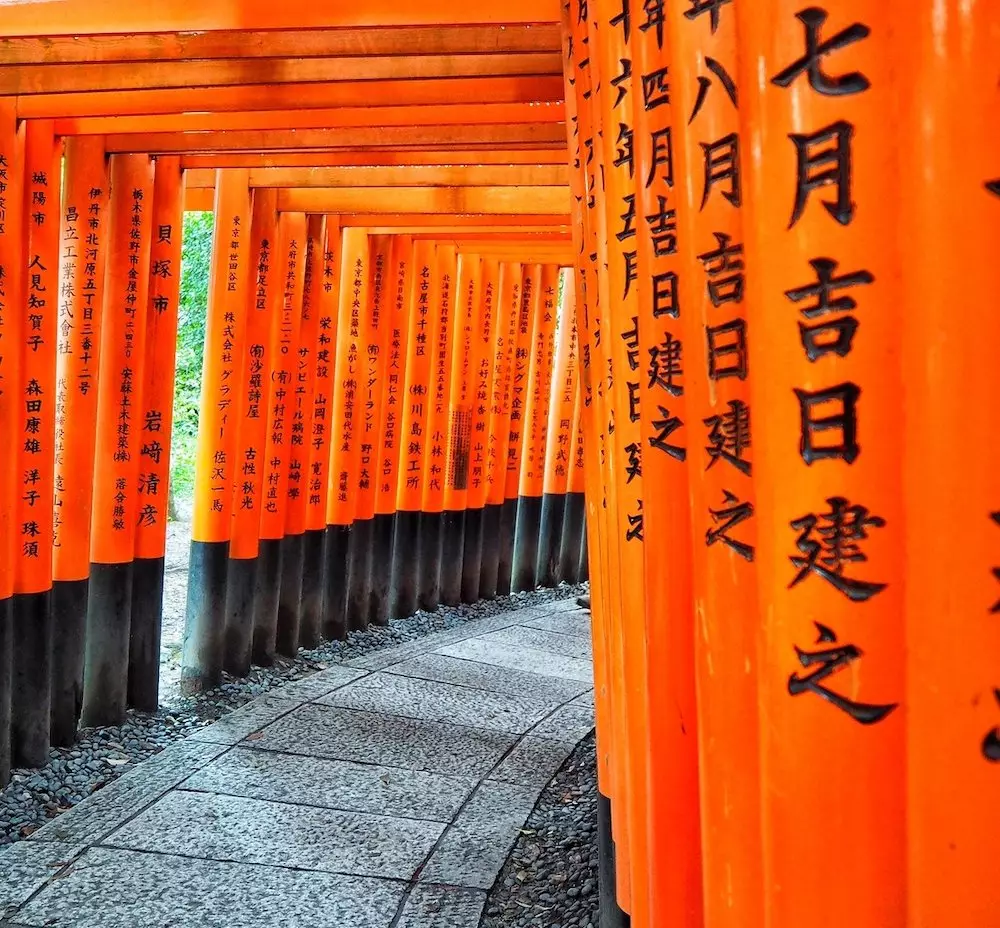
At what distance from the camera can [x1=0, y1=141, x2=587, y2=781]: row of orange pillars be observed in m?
5.28

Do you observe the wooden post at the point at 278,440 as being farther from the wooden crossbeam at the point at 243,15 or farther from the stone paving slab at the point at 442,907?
the stone paving slab at the point at 442,907

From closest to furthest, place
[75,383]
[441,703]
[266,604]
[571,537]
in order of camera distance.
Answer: [75,383] → [441,703] → [266,604] → [571,537]

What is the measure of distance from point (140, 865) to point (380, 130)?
153 inches

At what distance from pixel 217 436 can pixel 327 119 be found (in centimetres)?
268

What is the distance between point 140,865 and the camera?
4246 mm

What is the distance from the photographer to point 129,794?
5.03 m

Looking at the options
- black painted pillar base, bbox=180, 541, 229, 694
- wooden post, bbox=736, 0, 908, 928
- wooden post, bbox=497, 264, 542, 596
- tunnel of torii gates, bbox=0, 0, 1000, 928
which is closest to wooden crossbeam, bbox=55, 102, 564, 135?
tunnel of torii gates, bbox=0, 0, 1000, 928

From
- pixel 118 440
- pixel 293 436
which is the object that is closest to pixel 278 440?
pixel 293 436

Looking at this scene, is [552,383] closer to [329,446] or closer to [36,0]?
[329,446]

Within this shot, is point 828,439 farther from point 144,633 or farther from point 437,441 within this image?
point 437,441

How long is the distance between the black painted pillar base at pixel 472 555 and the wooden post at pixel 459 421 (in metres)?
0.10

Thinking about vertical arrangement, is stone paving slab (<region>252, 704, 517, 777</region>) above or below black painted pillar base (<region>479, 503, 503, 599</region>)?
below

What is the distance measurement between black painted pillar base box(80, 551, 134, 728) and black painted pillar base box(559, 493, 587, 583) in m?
6.31

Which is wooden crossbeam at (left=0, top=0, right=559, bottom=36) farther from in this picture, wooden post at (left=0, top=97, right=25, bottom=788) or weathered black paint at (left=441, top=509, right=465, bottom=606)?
weathered black paint at (left=441, top=509, right=465, bottom=606)
